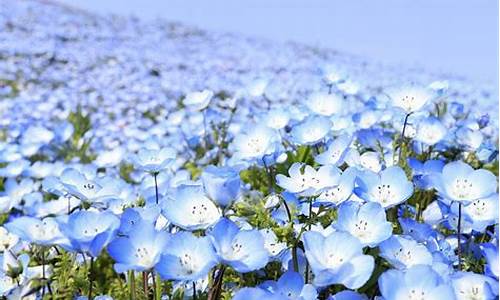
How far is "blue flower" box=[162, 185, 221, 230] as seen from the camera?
1.25 metres

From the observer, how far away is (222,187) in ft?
3.89

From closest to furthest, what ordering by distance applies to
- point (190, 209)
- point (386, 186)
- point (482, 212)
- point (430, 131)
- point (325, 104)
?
point (190, 209) → point (386, 186) → point (482, 212) → point (430, 131) → point (325, 104)

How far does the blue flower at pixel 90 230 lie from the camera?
1.11 m

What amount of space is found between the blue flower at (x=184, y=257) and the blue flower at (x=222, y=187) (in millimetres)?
82

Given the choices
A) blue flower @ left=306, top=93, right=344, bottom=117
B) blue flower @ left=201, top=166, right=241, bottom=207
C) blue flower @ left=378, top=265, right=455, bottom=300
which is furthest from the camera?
blue flower @ left=306, top=93, right=344, bottom=117

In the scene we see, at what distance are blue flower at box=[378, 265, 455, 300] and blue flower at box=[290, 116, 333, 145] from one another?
0.73 m

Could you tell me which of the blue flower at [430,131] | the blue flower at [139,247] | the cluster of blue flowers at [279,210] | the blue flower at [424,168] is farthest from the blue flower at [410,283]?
the blue flower at [430,131]

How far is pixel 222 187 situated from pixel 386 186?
1.30 feet

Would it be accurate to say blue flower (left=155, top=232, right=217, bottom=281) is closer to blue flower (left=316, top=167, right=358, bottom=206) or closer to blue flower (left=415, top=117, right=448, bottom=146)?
blue flower (left=316, top=167, right=358, bottom=206)

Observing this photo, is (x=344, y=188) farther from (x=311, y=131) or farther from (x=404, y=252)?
(x=311, y=131)

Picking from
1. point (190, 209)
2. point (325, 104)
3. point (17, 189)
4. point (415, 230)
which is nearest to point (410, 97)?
point (325, 104)

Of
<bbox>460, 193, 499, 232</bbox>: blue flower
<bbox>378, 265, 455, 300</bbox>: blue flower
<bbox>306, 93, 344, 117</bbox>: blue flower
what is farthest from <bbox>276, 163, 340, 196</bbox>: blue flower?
<bbox>306, 93, 344, 117</bbox>: blue flower

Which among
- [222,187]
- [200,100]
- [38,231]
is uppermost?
[222,187]

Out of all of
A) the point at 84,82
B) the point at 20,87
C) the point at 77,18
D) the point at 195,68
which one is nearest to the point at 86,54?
the point at 195,68
